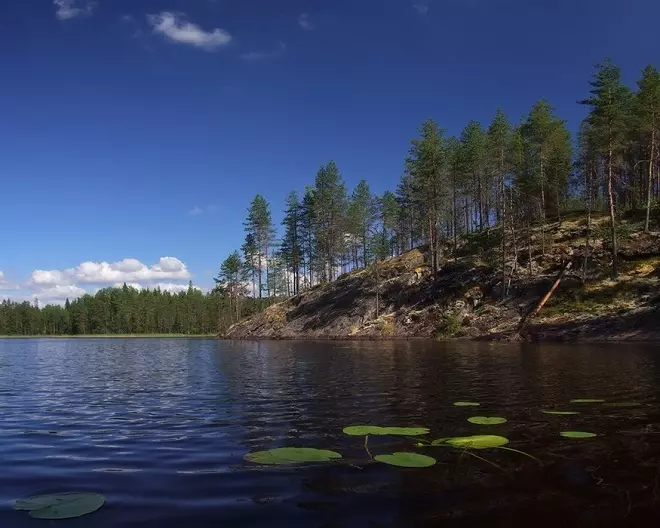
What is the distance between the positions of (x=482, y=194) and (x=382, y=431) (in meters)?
73.8

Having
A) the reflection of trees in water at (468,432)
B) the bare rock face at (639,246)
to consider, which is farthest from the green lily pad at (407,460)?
the bare rock face at (639,246)

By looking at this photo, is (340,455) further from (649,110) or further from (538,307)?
(649,110)

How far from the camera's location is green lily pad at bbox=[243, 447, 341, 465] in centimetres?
777

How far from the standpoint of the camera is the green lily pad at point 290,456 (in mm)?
7766

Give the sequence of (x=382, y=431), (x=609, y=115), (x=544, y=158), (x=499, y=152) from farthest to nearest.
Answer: (x=499, y=152), (x=544, y=158), (x=609, y=115), (x=382, y=431)

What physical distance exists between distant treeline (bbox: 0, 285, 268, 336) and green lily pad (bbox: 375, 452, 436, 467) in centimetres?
14467

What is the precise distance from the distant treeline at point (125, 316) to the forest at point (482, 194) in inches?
1766

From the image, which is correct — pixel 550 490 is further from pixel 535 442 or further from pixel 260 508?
pixel 260 508

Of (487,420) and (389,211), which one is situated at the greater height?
(389,211)

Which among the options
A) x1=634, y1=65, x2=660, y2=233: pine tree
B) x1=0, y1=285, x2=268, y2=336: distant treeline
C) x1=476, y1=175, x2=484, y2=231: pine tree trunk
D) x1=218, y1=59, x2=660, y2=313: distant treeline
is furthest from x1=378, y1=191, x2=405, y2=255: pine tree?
x1=0, y1=285, x2=268, y2=336: distant treeline

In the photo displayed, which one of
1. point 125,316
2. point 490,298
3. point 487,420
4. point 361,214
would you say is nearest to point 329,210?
point 361,214

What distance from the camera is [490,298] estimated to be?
5462 cm

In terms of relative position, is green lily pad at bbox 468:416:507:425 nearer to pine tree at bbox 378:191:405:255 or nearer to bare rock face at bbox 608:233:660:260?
bare rock face at bbox 608:233:660:260

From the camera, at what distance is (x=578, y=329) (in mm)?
41281
